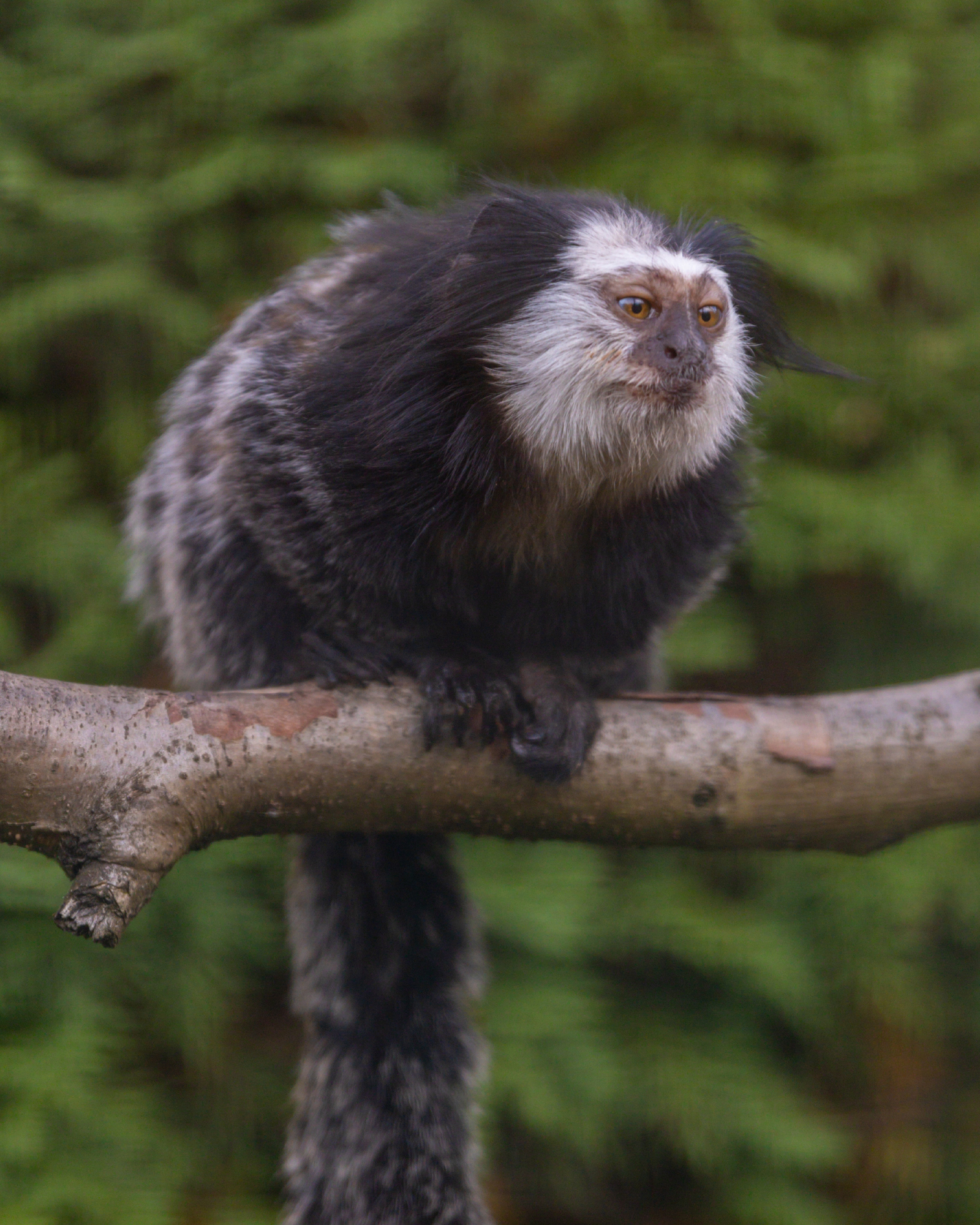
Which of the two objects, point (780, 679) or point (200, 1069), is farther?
point (780, 679)

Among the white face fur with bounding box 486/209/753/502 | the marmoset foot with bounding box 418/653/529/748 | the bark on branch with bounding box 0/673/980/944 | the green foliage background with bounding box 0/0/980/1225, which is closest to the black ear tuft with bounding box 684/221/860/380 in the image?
the white face fur with bounding box 486/209/753/502

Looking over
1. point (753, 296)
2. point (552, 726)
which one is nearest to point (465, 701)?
point (552, 726)

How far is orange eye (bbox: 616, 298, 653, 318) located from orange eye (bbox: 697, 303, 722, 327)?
60 mm

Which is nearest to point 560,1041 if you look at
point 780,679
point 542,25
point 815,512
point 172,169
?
point 780,679

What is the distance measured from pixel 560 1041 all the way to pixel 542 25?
2010 mm

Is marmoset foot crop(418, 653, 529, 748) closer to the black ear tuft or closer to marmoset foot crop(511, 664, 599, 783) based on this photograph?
marmoset foot crop(511, 664, 599, 783)

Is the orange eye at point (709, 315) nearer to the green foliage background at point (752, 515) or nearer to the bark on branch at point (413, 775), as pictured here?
the bark on branch at point (413, 775)

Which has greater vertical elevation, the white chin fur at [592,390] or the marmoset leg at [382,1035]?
the white chin fur at [592,390]

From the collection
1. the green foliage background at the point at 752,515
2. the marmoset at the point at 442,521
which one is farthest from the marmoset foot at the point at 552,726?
the green foliage background at the point at 752,515

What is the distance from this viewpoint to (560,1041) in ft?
7.38

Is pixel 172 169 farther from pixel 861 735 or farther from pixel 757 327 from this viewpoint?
pixel 861 735

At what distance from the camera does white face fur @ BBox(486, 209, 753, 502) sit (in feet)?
4.73

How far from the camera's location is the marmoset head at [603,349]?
1439 mm

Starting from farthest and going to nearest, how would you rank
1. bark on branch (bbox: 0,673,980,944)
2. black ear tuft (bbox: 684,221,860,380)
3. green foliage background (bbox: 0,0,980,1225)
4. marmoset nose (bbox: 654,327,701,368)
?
green foliage background (bbox: 0,0,980,1225)
black ear tuft (bbox: 684,221,860,380)
marmoset nose (bbox: 654,327,701,368)
bark on branch (bbox: 0,673,980,944)
